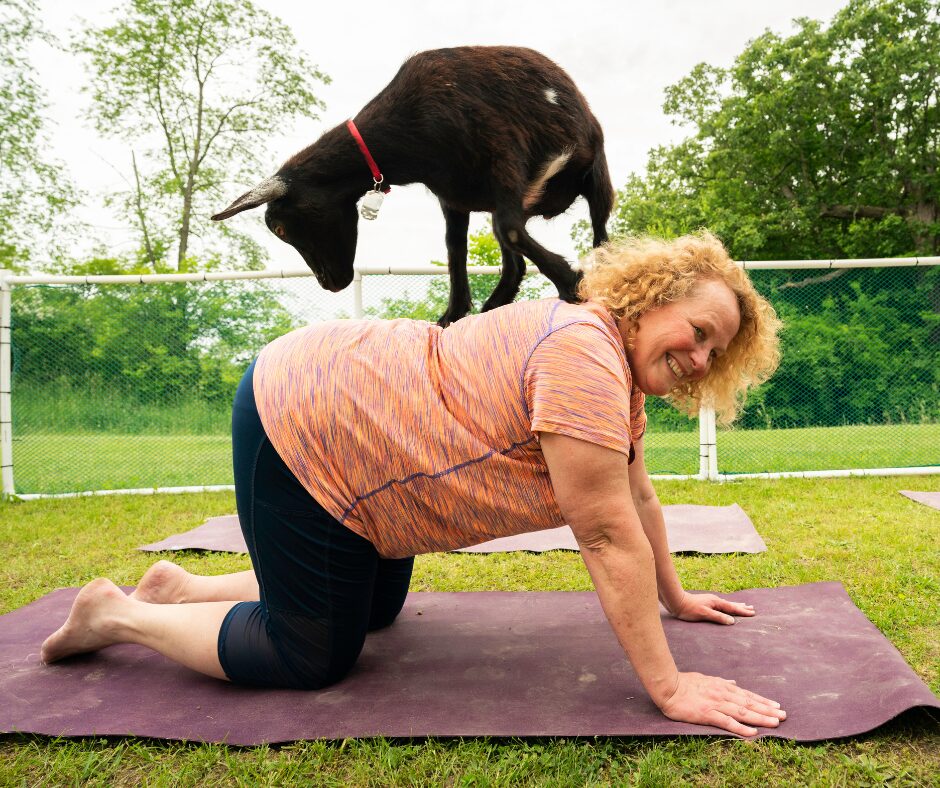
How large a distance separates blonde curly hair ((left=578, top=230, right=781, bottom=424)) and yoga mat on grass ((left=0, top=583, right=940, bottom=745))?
72cm

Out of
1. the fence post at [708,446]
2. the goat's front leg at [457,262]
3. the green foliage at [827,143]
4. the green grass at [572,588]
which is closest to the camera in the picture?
the green grass at [572,588]

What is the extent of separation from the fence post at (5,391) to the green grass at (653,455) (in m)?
0.18

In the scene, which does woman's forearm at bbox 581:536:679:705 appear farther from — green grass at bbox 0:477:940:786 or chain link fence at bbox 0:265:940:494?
chain link fence at bbox 0:265:940:494

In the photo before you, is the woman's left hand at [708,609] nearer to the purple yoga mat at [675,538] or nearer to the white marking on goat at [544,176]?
the purple yoga mat at [675,538]

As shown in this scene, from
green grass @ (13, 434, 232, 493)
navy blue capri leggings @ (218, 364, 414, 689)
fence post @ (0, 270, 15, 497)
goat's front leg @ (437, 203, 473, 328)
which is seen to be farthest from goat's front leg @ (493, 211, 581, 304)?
fence post @ (0, 270, 15, 497)

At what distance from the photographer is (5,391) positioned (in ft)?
17.6

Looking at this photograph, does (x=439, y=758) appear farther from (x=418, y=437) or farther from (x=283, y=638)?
(x=418, y=437)

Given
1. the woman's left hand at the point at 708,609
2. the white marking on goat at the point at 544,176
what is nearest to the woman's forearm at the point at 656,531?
the woman's left hand at the point at 708,609

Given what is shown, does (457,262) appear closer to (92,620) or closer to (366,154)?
(366,154)

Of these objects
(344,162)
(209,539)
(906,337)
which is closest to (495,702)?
(344,162)

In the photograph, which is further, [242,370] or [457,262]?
[242,370]

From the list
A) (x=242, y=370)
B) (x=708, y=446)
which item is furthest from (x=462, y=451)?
(x=242, y=370)

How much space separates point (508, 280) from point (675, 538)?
1.92 metres

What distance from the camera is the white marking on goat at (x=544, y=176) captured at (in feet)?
5.54
